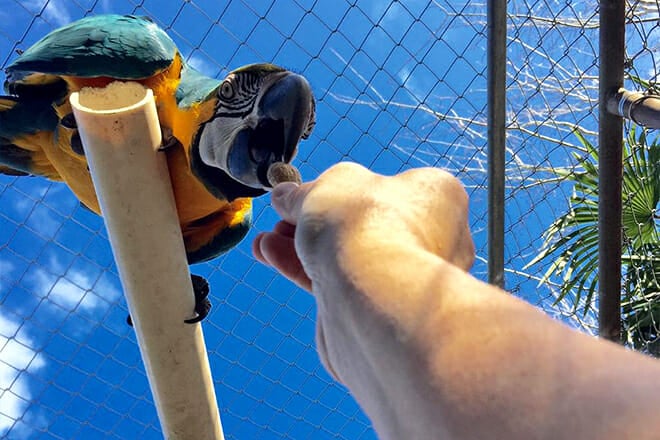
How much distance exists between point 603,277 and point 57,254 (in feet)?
2.81

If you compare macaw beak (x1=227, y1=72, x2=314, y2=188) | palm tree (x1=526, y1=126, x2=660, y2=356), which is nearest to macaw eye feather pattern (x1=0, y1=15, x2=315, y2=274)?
macaw beak (x1=227, y1=72, x2=314, y2=188)

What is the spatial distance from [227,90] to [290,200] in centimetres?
36

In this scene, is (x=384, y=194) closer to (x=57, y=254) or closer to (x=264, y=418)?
(x=57, y=254)

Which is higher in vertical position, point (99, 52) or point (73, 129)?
point (99, 52)

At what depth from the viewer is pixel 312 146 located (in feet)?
4.12

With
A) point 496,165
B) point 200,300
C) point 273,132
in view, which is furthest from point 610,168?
A: point 200,300

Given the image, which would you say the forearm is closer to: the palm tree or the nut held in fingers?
the nut held in fingers

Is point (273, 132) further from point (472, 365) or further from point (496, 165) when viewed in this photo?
point (472, 365)

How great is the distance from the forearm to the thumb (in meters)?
0.09

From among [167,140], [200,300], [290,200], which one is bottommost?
[200,300]

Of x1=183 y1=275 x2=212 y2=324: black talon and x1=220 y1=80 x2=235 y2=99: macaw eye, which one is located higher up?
x1=220 y1=80 x2=235 y2=99: macaw eye

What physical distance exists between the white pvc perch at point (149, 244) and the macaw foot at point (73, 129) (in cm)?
9

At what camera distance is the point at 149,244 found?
0.79 meters

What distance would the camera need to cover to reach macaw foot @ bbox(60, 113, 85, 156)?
33.2 inches
